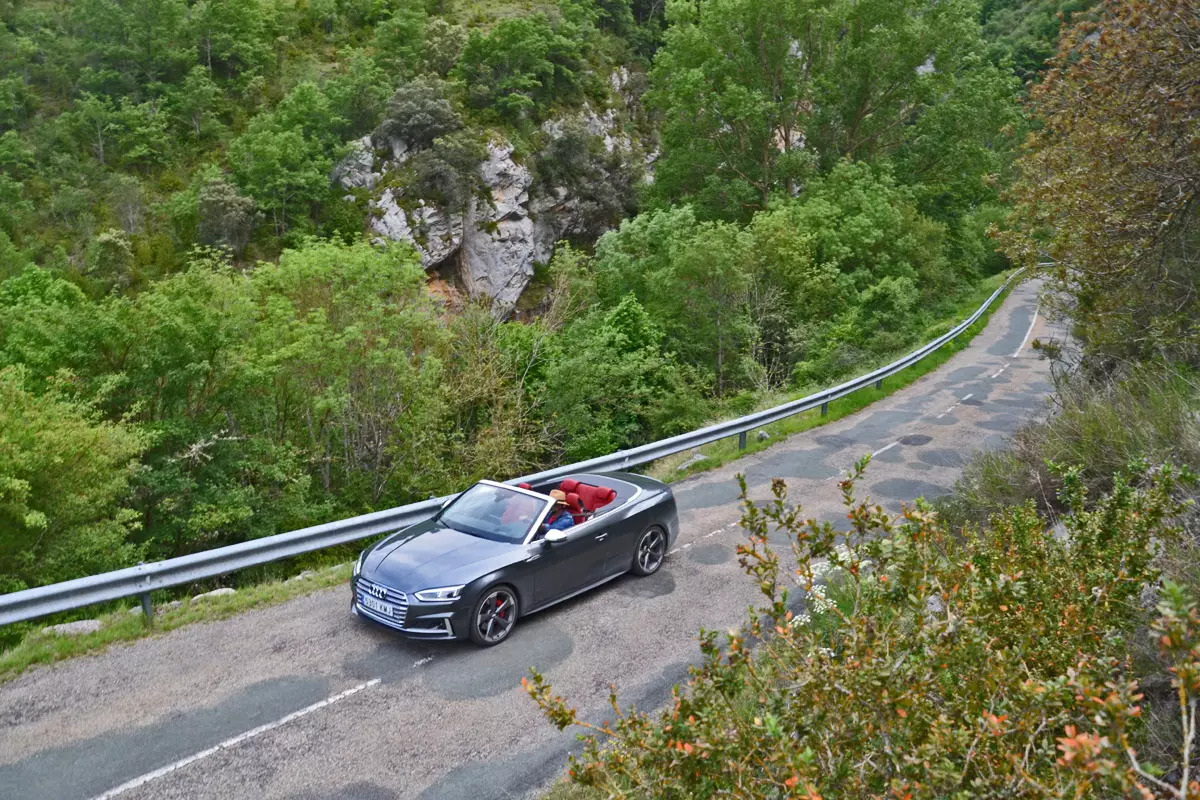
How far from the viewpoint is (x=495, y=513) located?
8734 mm

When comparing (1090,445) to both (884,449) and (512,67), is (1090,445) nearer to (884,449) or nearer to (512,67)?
(884,449)

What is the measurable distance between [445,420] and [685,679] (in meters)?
12.0

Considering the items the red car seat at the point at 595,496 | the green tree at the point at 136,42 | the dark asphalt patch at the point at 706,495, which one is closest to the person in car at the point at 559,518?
the red car seat at the point at 595,496

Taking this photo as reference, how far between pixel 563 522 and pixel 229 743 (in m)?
3.82

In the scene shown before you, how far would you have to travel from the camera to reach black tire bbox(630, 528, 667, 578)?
9.38 meters

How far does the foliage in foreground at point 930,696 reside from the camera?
281 centimetres

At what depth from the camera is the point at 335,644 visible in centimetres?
758

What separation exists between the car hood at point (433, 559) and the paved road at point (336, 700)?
669 millimetres

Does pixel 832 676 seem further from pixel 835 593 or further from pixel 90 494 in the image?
pixel 90 494

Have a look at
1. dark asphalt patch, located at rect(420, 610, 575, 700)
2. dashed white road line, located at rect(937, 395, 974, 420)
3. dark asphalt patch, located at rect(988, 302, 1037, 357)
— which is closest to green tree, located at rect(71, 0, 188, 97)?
→ dark asphalt patch, located at rect(988, 302, 1037, 357)

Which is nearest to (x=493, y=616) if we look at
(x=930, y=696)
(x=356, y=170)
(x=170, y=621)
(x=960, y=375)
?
(x=170, y=621)

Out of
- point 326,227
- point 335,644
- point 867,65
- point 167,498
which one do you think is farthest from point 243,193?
point 335,644

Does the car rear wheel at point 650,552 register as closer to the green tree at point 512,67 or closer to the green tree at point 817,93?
the green tree at point 817,93

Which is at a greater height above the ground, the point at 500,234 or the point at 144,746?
the point at 500,234
